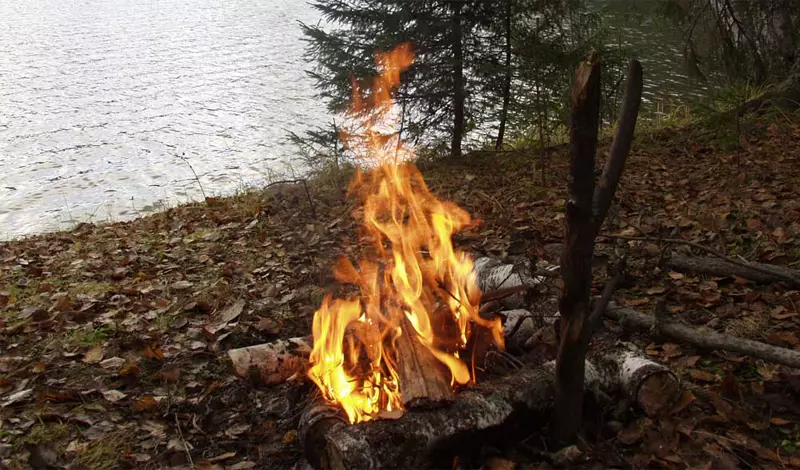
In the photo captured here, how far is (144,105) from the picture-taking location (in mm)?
16891

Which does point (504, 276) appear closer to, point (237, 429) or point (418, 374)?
point (418, 374)

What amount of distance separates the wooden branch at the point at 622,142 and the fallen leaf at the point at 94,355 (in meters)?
3.28

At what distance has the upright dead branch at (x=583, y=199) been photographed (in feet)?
7.53

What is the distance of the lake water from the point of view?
11961 mm

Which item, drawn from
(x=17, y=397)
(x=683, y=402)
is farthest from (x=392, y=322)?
(x=17, y=397)

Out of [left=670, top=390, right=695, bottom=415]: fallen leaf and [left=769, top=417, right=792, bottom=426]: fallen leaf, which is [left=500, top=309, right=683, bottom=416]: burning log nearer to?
[left=670, top=390, right=695, bottom=415]: fallen leaf

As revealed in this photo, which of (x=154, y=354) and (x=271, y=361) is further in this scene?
(x=154, y=354)

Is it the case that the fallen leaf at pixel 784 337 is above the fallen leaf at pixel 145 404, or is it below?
above

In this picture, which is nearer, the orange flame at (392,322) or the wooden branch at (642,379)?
the wooden branch at (642,379)

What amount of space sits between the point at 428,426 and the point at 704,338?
5.66 ft

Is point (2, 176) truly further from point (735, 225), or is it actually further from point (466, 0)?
point (735, 225)

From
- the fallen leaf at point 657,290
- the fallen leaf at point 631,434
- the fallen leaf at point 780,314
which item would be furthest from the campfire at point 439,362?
the fallen leaf at point 780,314

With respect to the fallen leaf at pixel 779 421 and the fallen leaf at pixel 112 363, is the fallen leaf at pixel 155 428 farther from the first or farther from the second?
the fallen leaf at pixel 779 421

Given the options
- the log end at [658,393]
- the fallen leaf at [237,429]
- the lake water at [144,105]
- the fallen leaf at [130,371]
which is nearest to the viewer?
the log end at [658,393]
